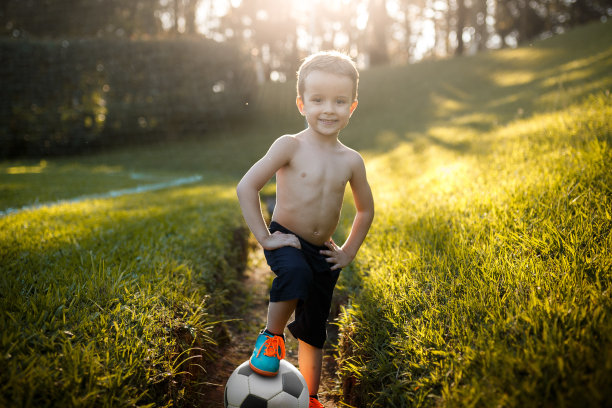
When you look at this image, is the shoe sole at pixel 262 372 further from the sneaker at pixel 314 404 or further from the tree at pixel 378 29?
the tree at pixel 378 29

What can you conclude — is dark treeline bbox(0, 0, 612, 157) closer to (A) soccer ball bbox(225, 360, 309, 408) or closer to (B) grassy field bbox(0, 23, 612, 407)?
(B) grassy field bbox(0, 23, 612, 407)

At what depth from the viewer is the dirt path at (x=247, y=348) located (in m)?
2.46

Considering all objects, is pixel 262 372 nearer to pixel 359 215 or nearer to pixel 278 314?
pixel 278 314

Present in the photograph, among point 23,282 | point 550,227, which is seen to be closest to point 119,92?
point 23,282

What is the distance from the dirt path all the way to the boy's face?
154 cm

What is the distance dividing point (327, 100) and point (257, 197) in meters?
0.63

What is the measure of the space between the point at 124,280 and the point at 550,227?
2613 mm

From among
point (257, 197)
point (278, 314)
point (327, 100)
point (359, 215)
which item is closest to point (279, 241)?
point (257, 197)

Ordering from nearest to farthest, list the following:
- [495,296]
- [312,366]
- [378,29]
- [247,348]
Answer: [495,296], [312,366], [247,348], [378,29]

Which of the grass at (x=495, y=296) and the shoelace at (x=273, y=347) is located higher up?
the grass at (x=495, y=296)

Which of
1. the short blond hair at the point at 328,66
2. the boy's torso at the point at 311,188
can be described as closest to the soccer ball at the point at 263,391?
the boy's torso at the point at 311,188

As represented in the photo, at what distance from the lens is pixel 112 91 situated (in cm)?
1574

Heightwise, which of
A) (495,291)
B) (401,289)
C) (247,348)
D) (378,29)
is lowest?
(247,348)

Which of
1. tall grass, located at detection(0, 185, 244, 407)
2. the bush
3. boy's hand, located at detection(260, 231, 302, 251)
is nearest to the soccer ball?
tall grass, located at detection(0, 185, 244, 407)
